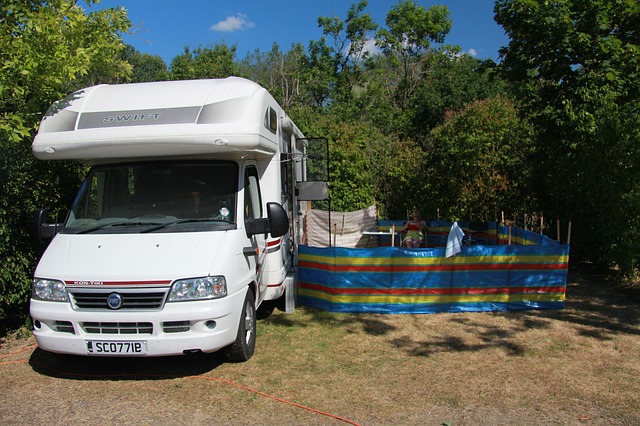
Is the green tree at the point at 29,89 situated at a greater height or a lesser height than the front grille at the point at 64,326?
greater

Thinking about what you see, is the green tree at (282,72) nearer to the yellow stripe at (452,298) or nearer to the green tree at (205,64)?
the green tree at (205,64)

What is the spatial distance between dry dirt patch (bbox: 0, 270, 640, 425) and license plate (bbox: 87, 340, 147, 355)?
1.49 feet

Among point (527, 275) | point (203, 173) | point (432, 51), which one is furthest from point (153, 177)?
point (432, 51)

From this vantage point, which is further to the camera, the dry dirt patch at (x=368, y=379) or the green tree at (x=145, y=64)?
the green tree at (x=145, y=64)

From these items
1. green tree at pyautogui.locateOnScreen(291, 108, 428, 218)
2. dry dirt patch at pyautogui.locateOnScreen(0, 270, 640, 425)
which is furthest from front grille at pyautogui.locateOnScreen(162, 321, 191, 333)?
green tree at pyautogui.locateOnScreen(291, 108, 428, 218)

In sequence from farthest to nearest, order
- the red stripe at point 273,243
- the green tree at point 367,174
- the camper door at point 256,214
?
the green tree at point 367,174
the red stripe at point 273,243
the camper door at point 256,214

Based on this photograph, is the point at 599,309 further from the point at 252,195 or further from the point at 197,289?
the point at 197,289

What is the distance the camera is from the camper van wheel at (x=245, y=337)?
5.43m

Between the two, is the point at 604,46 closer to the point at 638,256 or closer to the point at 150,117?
the point at 638,256

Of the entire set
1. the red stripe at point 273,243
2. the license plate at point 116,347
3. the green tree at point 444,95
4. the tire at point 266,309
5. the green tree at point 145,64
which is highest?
the green tree at point 145,64

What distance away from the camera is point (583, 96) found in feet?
31.5

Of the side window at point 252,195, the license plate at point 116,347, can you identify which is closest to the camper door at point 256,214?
the side window at point 252,195

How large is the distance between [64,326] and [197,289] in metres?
1.30

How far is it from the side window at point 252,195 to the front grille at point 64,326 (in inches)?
79.8
